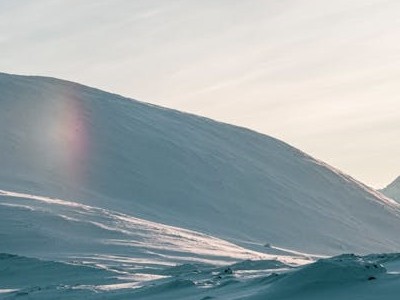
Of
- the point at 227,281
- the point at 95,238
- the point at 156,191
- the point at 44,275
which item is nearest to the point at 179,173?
the point at 156,191

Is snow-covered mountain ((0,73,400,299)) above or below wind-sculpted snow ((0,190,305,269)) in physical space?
above

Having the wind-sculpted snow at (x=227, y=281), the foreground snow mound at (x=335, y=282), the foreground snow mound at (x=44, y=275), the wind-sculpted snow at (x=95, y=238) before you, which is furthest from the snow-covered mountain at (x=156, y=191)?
the foreground snow mound at (x=335, y=282)

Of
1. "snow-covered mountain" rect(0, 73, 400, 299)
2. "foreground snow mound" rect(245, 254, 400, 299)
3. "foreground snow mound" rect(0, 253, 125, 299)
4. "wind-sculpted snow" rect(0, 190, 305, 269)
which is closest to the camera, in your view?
"foreground snow mound" rect(245, 254, 400, 299)

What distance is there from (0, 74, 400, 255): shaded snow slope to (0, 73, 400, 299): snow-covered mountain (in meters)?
0.11

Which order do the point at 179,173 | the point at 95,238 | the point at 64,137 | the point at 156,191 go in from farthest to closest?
1. the point at 64,137
2. the point at 179,173
3. the point at 156,191
4. the point at 95,238

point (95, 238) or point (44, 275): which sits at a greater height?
point (95, 238)

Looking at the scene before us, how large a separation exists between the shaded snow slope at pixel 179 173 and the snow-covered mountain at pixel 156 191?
0.11 m

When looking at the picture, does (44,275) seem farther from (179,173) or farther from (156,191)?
(179,173)

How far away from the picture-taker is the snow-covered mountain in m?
32.5

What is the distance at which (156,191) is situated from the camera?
160 ft

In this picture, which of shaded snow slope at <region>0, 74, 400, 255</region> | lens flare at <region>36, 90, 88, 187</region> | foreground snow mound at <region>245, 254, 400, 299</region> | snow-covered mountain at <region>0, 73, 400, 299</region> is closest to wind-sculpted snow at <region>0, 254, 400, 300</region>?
foreground snow mound at <region>245, 254, 400, 299</region>

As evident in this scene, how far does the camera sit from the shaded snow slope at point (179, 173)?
1817 inches

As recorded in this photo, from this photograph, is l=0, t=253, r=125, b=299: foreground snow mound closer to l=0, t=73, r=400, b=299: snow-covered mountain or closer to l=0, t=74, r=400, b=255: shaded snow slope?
l=0, t=73, r=400, b=299: snow-covered mountain

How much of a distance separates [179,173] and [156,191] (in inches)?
151
